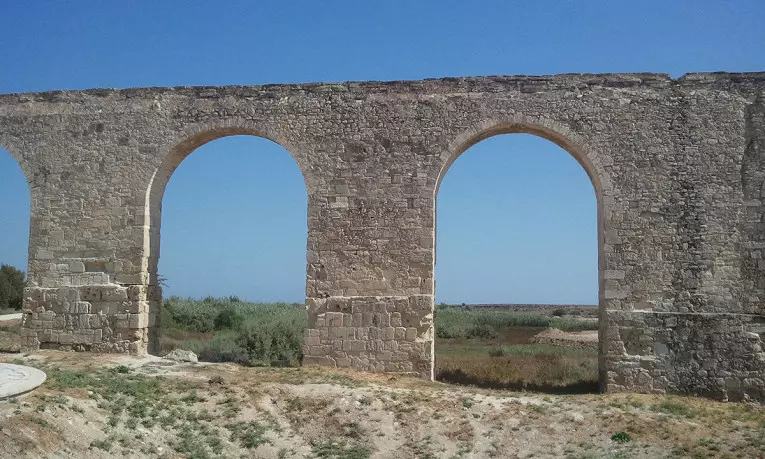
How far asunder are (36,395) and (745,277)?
30.7 feet

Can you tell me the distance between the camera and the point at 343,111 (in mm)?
10422

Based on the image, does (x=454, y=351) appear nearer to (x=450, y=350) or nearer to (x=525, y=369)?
(x=450, y=350)

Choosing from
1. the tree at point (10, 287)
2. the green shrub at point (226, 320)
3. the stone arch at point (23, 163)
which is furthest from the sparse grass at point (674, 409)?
the tree at point (10, 287)

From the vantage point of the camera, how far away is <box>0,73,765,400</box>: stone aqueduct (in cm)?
969

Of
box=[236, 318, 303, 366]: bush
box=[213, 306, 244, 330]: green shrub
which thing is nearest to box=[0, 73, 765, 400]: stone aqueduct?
box=[236, 318, 303, 366]: bush

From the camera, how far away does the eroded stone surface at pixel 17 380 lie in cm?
716

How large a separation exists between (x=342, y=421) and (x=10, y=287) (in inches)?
816

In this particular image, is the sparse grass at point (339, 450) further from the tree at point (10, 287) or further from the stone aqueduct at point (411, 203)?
the tree at point (10, 287)

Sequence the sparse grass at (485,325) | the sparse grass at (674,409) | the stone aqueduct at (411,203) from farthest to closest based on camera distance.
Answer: the sparse grass at (485,325)
the stone aqueduct at (411,203)
the sparse grass at (674,409)

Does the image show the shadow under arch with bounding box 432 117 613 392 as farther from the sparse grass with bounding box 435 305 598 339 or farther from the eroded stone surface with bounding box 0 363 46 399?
the sparse grass with bounding box 435 305 598 339

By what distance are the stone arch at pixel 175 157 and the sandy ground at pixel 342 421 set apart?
224 cm

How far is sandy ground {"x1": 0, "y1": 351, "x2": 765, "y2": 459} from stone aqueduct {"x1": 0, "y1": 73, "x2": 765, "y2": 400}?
0.81 m

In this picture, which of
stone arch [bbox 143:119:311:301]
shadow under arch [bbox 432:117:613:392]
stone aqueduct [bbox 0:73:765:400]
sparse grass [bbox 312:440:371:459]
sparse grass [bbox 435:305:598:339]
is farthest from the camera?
sparse grass [bbox 435:305:598:339]

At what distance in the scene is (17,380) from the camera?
295 inches
